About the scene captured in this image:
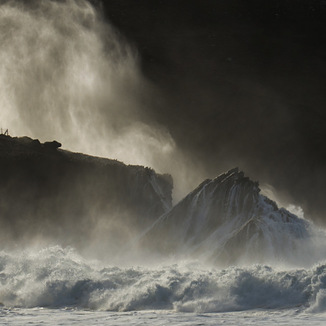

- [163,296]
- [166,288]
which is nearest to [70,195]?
[166,288]

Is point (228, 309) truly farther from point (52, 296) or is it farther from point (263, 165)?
point (263, 165)

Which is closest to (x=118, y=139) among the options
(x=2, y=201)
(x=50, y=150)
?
(x=50, y=150)

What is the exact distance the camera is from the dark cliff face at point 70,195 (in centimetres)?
2878

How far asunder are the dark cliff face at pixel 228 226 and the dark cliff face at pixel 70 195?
2.70 meters

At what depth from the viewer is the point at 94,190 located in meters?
29.8

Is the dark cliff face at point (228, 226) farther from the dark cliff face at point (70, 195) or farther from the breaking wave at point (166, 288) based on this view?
the breaking wave at point (166, 288)

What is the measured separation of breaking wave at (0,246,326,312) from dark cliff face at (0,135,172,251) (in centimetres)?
676

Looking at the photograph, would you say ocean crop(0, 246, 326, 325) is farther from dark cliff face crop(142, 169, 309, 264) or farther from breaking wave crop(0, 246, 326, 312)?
dark cliff face crop(142, 169, 309, 264)

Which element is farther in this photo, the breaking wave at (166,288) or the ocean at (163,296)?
the breaking wave at (166,288)

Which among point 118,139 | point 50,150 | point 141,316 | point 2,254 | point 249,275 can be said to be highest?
point 118,139

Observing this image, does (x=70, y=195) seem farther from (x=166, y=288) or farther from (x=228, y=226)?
(x=166, y=288)

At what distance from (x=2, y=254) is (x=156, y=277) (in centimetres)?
823

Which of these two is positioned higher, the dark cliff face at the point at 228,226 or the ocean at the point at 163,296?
the dark cliff face at the point at 228,226

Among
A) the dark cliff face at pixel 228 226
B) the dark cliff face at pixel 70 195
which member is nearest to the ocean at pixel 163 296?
the dark cliff face at pixel 228 226
